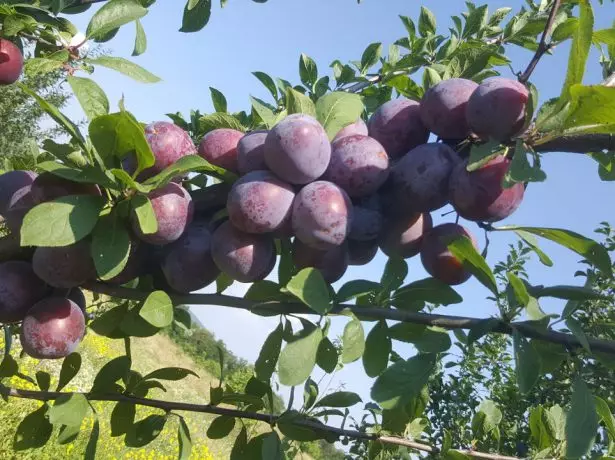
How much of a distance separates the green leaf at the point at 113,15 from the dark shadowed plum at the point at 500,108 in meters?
0.78

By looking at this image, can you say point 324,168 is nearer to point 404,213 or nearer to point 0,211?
point 404,213

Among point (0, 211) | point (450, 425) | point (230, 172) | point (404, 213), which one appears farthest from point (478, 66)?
point (450, 425)

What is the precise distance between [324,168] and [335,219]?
9 centimetres

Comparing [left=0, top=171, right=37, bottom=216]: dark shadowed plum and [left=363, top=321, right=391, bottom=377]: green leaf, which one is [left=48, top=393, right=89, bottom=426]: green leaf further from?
[left=363, top=321, right=391, bottom=377]: green leaf

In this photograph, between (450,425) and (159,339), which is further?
(159,339)

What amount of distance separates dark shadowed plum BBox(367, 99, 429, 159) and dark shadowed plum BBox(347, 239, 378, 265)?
0.14 metres

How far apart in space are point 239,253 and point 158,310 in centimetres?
15

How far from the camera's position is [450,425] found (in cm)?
363

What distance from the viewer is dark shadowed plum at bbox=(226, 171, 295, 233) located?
77 cm

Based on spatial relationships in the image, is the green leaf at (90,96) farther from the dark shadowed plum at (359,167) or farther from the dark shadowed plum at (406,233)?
the dark shadowed plum at (406,233)

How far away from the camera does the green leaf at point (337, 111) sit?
905mm

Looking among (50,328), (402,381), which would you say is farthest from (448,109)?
(50,328)

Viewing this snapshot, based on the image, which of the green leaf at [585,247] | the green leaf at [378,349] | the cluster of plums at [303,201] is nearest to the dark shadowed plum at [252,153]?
the cluster of plums at [303,201]

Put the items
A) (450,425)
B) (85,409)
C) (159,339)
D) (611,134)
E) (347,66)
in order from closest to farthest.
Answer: (611,134), (85,409), (347,66), (450,425), (159,339)
